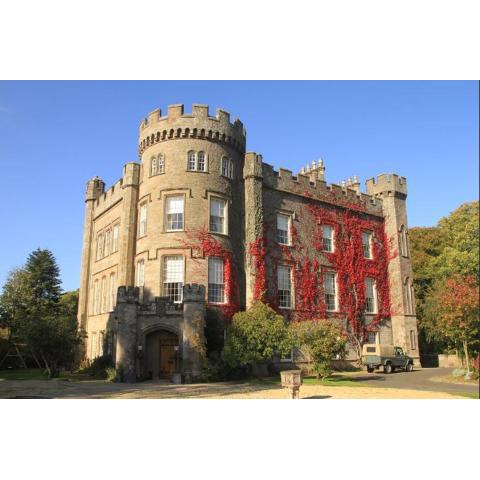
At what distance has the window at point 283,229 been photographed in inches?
1164

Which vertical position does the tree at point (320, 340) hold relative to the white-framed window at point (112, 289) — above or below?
below

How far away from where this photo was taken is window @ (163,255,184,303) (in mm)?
25109

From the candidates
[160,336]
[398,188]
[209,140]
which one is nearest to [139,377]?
[160,336]

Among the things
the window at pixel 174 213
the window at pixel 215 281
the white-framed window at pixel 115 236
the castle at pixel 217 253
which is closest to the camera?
the castle at pixel 217 253

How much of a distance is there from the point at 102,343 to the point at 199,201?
13069 mm

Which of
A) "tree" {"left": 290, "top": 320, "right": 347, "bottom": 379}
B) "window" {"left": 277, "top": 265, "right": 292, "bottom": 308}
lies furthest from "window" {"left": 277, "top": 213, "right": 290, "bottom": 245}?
"tree" {"left": 290, "top": 320, "right": 347, "bottom": 379}

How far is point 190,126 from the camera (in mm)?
26797

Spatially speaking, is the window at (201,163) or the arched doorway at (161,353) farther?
the window at (201,163)

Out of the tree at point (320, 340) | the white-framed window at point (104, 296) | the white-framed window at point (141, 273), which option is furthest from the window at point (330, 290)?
the white-framed window at point (104, 296)

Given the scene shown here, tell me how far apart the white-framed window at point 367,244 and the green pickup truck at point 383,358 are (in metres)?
7.60

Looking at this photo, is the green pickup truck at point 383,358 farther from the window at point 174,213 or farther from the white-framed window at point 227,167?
the window at point 174,213

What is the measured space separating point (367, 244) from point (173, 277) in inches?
662

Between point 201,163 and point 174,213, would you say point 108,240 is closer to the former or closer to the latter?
point 174,213

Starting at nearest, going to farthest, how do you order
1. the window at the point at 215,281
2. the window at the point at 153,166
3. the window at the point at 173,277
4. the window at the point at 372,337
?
the window at the point at 173,277 < the window at the point at 215,281 < the window at the point at 153,166 < the window at the point at 372,337
